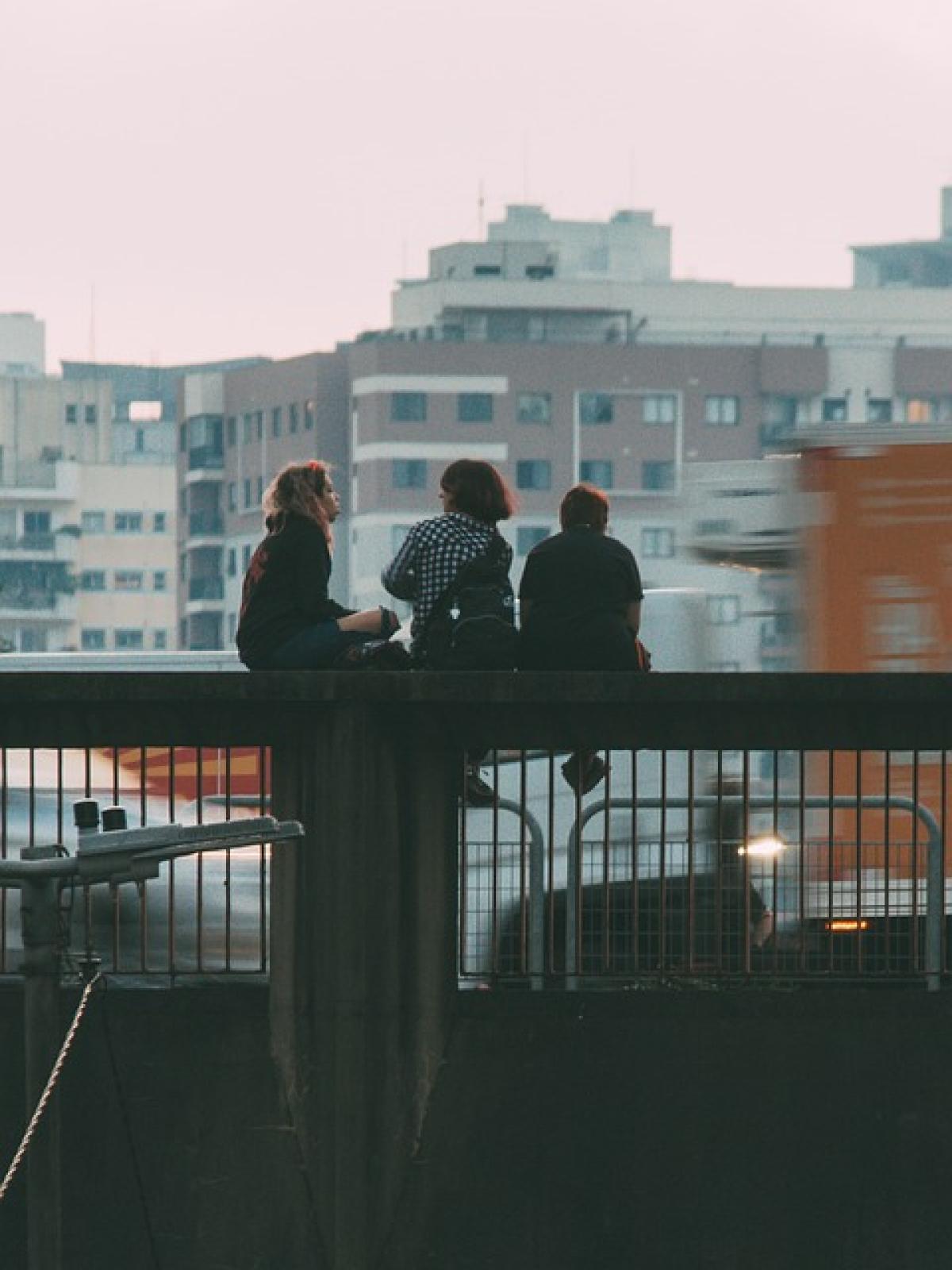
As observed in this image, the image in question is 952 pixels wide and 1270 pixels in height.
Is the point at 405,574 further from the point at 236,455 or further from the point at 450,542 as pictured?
the point at 236,455

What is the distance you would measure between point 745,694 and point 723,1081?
1064 millimetres

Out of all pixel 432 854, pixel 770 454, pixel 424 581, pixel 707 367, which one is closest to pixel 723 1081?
pixel 432 854

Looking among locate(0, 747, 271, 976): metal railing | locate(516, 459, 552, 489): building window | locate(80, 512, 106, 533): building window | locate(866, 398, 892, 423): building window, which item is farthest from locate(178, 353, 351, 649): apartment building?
locate(0, 747, 271, 976): metal railing

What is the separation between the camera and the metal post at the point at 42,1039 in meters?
6.77

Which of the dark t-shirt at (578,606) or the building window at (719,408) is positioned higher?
the building window at (719,408)

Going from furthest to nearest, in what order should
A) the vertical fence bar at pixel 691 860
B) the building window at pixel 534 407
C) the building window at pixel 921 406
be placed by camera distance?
the building window at pixel 921 406 < the building window at pixel 534 407 < the vertical fence bar at pixel 691 860

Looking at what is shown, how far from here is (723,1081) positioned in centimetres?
837

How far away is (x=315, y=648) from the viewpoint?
959 centimetres

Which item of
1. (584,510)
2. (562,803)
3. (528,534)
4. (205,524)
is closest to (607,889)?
(562,803)

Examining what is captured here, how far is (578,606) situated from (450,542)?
0.47m

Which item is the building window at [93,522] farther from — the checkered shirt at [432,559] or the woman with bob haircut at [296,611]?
the woman with bob haircut at [296,611]

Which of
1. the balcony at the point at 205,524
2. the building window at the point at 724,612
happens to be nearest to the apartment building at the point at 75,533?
the balcony at the point at 205,524

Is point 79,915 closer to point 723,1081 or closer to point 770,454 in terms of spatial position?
point 723,1081

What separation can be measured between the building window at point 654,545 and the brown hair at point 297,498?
137 metres
